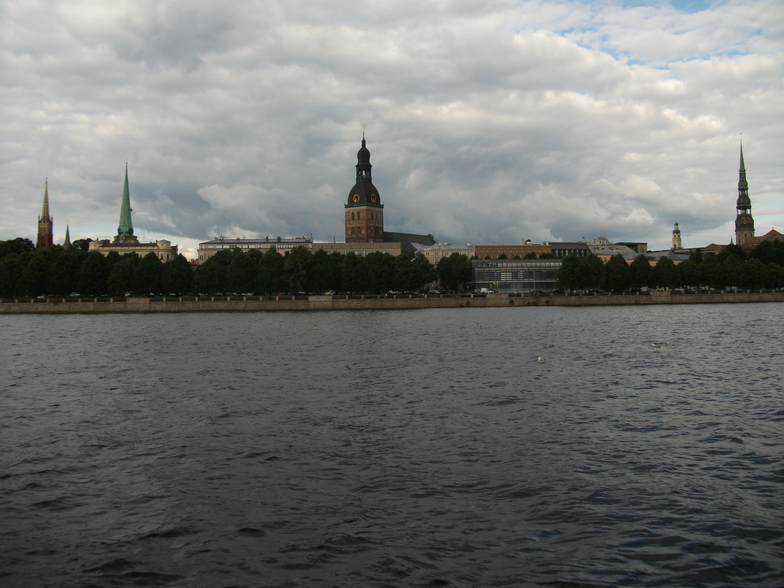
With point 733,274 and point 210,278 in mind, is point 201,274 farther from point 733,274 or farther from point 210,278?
point 733,274

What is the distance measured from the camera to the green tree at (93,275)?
112 meters

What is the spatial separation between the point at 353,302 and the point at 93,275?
4227 cm

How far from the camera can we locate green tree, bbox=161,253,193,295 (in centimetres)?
12075

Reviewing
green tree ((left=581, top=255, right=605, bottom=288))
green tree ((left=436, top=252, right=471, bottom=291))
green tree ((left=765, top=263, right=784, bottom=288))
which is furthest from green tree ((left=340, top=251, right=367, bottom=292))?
green tree ((left=765, top=263, right=784, bottom=288))

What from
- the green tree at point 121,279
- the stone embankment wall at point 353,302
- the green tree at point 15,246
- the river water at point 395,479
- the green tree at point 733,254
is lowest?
the river water at point 395,479

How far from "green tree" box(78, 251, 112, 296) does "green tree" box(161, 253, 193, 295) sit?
30.4 feet

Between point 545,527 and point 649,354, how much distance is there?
30720mm

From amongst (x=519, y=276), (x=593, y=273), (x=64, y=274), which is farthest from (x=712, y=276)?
(x=64, y=274)

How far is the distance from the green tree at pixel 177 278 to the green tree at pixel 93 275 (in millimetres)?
9273

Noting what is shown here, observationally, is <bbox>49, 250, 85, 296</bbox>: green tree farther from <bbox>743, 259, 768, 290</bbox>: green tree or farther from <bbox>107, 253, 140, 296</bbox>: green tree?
<bbox>743, 259, 768, 290</bbox>: green tree

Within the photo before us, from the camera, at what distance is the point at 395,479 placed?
14719 millimetres

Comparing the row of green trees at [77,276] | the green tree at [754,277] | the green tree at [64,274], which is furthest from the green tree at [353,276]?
the green tree at [754,277]

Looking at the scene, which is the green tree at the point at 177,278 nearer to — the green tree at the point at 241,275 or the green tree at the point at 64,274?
the green tree at the point at 241,275

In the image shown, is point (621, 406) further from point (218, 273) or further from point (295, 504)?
point (218, 273)
